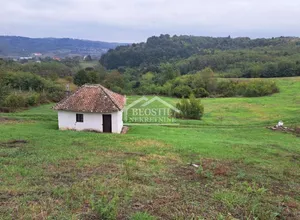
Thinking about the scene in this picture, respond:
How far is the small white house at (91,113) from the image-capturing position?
2234 centimetres

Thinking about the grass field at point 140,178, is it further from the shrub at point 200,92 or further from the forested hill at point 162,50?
the forested hill at point 162,50

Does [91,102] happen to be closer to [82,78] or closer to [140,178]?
[140,178]

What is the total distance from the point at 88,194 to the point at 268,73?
3052 inches

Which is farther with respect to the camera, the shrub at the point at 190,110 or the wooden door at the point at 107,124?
the shrub at the point at 190,110

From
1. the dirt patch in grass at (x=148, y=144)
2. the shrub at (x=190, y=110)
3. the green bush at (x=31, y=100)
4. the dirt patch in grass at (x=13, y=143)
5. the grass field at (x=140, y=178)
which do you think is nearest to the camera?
the grass field at (x=140, y=178)

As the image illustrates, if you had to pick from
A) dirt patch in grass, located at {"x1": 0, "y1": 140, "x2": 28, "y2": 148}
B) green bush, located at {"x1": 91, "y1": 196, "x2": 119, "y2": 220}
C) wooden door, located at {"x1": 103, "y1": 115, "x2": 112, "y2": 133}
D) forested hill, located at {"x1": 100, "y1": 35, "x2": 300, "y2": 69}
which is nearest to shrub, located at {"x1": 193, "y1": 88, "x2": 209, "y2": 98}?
wooden door, located at {"x1": 103, "y1": 115, "x2": 112, "y2": 133}

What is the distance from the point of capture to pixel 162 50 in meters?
144

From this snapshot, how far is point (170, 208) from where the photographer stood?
25.2ft

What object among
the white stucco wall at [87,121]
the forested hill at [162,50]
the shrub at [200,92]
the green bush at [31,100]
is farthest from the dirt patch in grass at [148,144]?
the forested hill at [162,50]

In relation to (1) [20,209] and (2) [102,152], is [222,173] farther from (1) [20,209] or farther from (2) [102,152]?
(1) [20,209]

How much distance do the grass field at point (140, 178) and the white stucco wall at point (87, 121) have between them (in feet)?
10.9

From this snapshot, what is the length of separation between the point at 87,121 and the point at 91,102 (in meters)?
1.46

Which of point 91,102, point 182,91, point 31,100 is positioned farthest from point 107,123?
point 182,91

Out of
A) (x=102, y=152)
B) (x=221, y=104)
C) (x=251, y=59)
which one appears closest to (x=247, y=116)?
(x=221, y=104)
